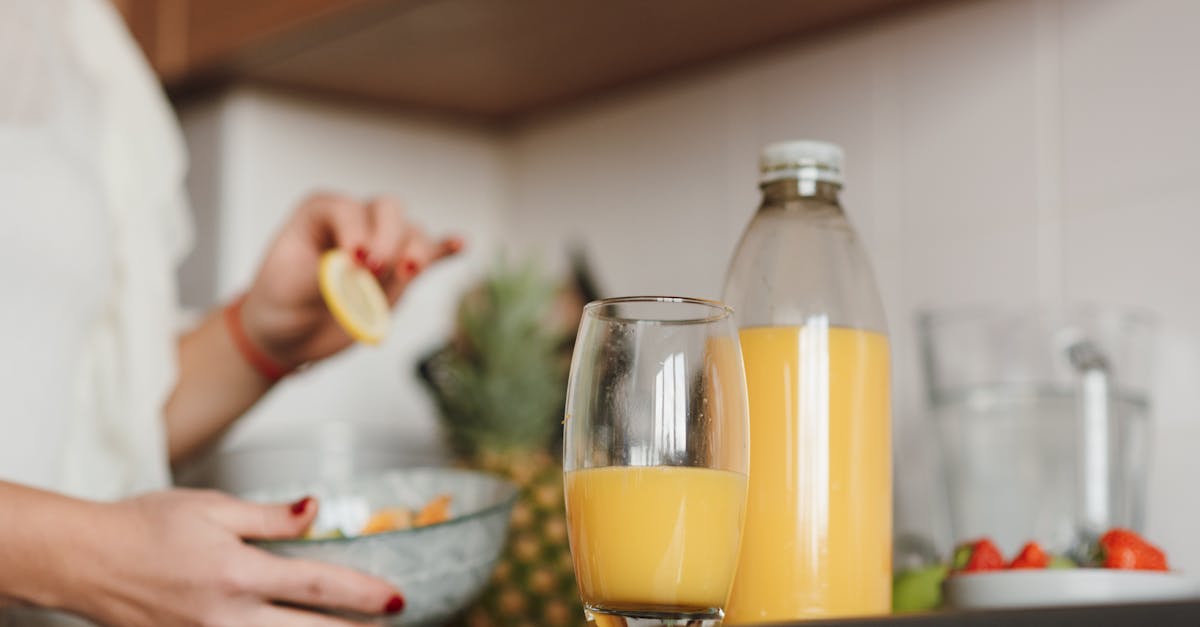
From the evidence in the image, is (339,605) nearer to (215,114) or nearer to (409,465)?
(409,465)

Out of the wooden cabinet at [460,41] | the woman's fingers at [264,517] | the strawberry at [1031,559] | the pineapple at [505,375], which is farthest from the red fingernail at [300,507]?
the wooden cabinet at [460,41]

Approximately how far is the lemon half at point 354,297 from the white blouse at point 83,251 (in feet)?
0.71

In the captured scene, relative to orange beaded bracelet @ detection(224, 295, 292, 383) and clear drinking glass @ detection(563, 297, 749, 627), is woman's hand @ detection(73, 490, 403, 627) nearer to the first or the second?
clear drinking glass @ detection(563, 297, 749, 627)

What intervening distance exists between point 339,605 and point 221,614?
60 mm

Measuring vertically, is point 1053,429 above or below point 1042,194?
below

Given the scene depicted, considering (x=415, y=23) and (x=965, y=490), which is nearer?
(x=965, y=490)

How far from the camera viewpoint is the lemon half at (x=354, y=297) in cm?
85

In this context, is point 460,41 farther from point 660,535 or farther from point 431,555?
point 660,535

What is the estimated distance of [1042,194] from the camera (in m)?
1.22

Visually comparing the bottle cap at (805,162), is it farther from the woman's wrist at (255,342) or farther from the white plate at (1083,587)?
the woman's wrist at (255,342)

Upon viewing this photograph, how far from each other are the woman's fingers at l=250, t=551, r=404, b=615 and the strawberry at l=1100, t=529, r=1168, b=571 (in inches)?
15.7

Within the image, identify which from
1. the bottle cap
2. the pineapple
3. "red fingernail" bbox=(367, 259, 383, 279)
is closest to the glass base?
the bottle cap

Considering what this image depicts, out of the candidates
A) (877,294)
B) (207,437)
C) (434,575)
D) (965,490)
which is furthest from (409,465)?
(877,294)

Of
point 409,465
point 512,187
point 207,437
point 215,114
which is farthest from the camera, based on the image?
point 512,187
